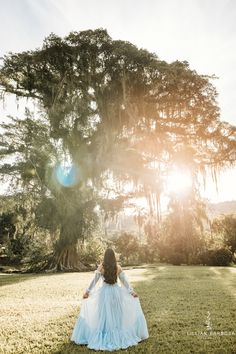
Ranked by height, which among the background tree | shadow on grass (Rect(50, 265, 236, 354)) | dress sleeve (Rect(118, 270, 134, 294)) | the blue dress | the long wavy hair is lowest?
shadow on grass (Rect(50, 265, 236, 354))

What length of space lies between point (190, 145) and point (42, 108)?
31.8ft

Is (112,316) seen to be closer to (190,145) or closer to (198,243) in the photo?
(190,145)

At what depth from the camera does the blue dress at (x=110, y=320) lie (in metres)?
5.24

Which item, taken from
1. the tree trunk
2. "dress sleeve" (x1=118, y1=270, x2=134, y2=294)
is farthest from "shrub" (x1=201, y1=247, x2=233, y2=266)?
"dress sleeve" (x1=118, y1=270, x2=134, y2=294)

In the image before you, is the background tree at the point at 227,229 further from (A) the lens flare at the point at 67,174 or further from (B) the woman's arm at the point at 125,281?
(B) the woman's arm at the point at 125,281

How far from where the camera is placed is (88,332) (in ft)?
17.6

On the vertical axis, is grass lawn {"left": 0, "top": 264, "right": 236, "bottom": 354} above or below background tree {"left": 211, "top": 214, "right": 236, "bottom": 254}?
below

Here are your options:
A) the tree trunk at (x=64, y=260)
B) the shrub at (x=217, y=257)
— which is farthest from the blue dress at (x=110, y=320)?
the shrub at (x=217, y=257)

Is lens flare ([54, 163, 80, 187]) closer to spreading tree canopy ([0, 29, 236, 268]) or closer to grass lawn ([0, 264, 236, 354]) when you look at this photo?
spreading tree canopy ([0, 29, 236, 268])

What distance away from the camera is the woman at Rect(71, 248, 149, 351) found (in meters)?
5.23

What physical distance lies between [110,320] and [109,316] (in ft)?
0.20

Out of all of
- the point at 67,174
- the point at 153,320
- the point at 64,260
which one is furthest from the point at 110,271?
the point at 64,260

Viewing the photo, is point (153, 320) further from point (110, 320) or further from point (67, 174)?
point (67, 174)

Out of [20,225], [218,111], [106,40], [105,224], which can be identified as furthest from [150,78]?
[20,225]
